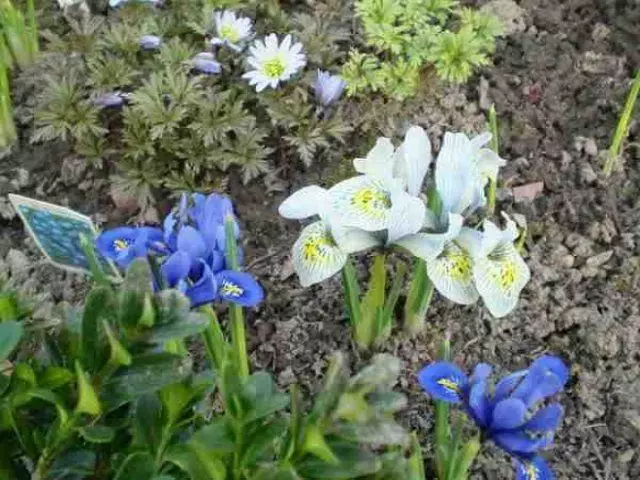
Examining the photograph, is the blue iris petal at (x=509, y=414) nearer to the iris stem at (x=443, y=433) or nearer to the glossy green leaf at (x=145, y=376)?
the iris stem at (x=443, y=433)

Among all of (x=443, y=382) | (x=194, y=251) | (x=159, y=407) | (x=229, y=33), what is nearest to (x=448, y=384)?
(x=443, y=382)

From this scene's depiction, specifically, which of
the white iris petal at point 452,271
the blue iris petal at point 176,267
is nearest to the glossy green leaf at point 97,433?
the blue iris petal at point 176,267

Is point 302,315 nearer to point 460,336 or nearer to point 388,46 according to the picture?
point 460,336

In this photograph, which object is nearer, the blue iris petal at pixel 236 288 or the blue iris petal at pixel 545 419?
the blue iris petal at pixel 545 419

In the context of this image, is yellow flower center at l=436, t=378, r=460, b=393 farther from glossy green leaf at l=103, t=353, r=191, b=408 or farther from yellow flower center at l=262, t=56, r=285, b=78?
yellow flower center at l=262, t=56, r=285, b=78

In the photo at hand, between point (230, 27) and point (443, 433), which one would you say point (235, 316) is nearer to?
point (443, 433)

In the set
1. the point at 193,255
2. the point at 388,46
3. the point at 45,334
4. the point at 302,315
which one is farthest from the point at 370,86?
the point at 45,334

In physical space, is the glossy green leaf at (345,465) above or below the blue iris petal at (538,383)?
above
